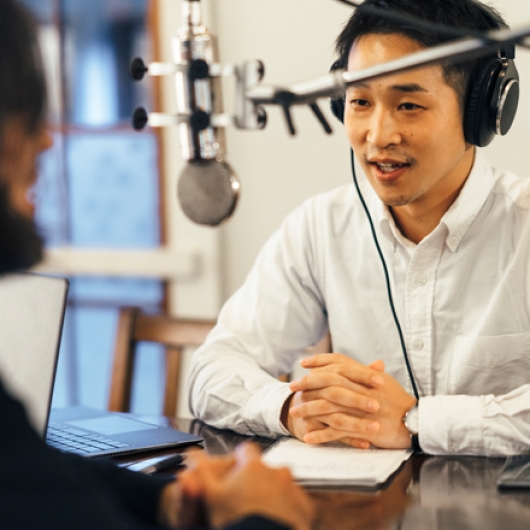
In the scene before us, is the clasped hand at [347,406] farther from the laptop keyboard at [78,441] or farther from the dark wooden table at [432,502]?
the laptop keyboard at [78,441]

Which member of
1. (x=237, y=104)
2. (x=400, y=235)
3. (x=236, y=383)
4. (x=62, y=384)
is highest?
(x=237, y=104)

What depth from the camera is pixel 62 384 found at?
2930 millimetres

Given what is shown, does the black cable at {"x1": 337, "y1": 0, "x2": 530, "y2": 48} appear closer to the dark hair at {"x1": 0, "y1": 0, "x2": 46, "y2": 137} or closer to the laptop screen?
the dark hair at {"x1": 0, "y1": 0, "x2": 46, "y2": 137}

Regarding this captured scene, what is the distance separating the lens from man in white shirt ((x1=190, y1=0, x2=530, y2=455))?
4.27 feet

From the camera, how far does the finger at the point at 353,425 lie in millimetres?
1204

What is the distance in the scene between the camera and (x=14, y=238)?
2.43 feet

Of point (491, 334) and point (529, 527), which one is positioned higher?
point (491, 334)

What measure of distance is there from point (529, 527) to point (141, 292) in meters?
2.07

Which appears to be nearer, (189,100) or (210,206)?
(189,100)

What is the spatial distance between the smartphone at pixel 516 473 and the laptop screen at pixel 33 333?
0.65m

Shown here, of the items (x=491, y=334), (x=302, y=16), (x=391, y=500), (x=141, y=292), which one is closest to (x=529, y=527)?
(x=391, y=500)

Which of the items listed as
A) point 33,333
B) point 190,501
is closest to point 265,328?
point 33,333

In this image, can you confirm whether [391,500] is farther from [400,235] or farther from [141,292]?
[141,292]

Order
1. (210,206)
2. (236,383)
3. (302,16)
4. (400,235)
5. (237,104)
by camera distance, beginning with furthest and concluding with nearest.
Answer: (302,16), (400,235), (236,383), (210,206), (237,104)
